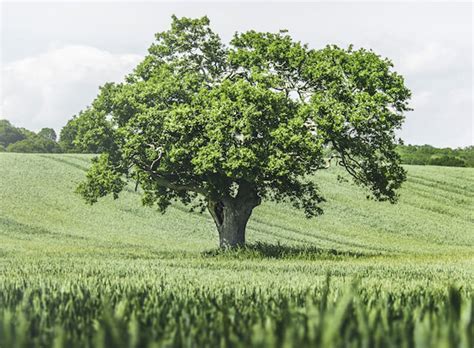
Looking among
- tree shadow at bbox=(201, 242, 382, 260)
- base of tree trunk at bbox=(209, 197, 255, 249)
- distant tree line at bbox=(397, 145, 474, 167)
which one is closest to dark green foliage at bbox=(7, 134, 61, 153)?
distant tree line at bbox=(397, 145, 474, 167)

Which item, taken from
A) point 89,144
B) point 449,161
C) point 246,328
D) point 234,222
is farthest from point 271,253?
point 449,161

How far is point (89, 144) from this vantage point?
2995cm

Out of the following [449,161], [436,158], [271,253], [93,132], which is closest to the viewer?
[271,253]

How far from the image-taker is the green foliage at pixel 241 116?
2725cm

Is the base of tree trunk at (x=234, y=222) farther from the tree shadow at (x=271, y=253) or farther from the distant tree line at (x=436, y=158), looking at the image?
the distant tree line at (x=436, y=158)

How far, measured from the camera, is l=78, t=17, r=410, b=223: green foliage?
2725 cm

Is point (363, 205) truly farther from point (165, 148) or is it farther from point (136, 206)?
point (165, 148)

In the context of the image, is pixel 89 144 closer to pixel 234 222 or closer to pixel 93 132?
pixel 93 132

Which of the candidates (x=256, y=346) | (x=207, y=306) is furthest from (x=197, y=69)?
(x=256, y=346)

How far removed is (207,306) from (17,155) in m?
73.3

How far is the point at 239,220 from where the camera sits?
31.3 m

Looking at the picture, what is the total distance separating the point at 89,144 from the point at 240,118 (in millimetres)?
7588

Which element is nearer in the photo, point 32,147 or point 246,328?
point 246,328

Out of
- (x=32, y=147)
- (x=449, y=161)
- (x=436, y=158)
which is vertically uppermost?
(x=436, y=158)
